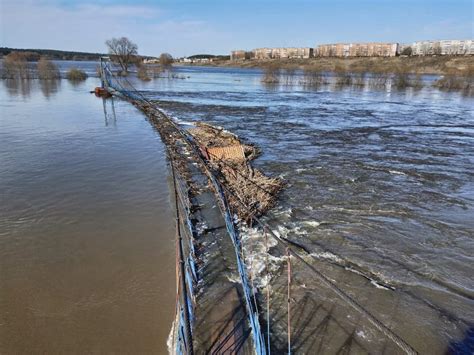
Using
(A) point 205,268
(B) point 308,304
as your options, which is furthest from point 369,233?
(A) point 205,268

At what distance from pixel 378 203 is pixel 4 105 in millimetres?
26439

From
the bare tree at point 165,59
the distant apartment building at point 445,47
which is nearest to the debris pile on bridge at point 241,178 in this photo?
the bare tree at point 165,59

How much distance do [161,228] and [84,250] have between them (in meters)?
1.68

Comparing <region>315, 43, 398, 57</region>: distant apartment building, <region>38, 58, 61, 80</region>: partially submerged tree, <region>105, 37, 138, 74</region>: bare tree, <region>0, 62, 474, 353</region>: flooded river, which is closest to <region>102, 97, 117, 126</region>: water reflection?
<region>0, 62, 474, 353</region>: flooded river

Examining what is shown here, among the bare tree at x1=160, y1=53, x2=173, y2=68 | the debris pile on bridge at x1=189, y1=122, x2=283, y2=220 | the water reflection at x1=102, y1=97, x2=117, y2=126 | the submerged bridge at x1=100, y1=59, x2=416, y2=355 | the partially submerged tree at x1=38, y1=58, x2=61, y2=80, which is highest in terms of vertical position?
the bare tree at x1=160, y1=53, x2=173, y2=68

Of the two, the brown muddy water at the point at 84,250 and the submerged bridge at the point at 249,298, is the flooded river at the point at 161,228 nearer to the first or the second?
the brown muddy water at the point at 84,250

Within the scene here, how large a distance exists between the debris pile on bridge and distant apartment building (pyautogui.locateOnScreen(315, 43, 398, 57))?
16694 centimetres

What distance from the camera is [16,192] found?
980cm

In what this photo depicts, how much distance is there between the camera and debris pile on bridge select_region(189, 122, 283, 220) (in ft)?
29.5

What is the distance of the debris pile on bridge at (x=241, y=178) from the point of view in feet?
29.5

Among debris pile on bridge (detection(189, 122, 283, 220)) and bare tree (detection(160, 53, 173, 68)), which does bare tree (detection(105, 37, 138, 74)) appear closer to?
bare tree (detection(160, 53, 173, 68))

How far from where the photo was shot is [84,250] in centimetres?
702

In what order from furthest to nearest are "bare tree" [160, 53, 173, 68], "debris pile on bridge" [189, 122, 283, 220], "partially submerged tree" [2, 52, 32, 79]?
"bare tree" [160, 53, 173, 68], "partially submerged tree" [2, 52, 32, 79], "debris pile on bridge" [189, 122, 283, 220]

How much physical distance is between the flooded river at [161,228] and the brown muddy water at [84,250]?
1.0 inches
